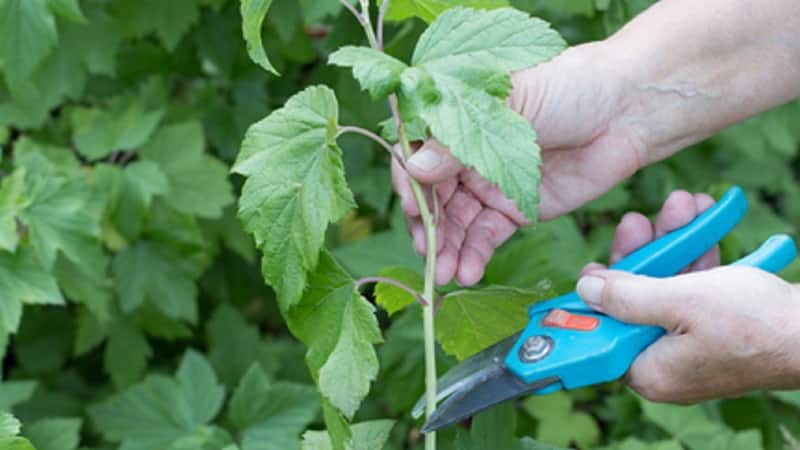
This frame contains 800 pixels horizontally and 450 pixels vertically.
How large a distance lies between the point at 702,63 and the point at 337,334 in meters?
0.84

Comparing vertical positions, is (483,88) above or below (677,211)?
above

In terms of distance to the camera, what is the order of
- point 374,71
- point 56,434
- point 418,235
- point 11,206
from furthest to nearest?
point 56,434 → point 11,206 → point 418,235 → point 374,71

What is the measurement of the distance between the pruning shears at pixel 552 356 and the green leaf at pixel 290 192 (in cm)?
31

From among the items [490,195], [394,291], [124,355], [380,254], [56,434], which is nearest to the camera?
[394,291]

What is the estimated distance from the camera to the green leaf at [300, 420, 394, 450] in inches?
55.6

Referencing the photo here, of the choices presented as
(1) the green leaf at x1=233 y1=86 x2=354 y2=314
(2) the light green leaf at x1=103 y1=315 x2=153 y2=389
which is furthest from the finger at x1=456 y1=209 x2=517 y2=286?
(2) the light green leaf at x1=103 y1=315 x2=153 y2=389

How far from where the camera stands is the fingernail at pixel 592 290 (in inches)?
57.5

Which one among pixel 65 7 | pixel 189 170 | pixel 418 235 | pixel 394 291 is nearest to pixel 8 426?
pixel 394 291

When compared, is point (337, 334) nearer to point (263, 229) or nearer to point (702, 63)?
point (263, 229)

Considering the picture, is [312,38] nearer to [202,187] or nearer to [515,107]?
[202,187]

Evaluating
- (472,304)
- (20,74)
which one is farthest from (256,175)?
(20,74)

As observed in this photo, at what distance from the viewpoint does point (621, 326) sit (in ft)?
4.78

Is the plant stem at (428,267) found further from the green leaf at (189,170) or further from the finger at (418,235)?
the green leaf at (189,170)

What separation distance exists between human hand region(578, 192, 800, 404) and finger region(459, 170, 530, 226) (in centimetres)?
21
